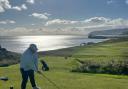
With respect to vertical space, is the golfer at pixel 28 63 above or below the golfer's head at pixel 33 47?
below

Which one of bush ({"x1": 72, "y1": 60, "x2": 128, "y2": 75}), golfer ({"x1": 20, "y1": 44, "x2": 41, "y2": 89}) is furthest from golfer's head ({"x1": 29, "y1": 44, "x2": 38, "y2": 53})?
bush ({"x1": 72, "y1": 60, "x2": 128, "y2": 75})

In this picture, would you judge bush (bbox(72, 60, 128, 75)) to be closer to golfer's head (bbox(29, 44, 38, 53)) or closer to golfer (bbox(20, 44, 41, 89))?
golfer (bbox(20, 44, 41, 89))

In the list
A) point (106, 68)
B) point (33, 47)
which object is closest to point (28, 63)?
point (33, 47)

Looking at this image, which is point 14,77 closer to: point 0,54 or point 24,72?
point 24,72

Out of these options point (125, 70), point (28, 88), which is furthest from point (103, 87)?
point (125, 70)

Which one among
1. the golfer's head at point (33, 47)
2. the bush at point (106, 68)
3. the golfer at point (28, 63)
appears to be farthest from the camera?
the bush at point (106, 68)

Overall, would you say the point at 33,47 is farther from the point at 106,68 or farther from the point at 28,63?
the point at 106,68

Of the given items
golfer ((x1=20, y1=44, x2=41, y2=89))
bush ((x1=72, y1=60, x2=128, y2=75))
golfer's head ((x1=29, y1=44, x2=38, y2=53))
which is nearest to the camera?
golfer's head ((x1=29, y1=44, x2=38, y2=53))

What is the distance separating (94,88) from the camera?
2223 cm

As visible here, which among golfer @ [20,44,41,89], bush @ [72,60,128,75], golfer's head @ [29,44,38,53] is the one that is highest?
golfer's head @ [29,44,38,53]

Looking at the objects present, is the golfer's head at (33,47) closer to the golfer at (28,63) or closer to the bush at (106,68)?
the golfer at (28,63)

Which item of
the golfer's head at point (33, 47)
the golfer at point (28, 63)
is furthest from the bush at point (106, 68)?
the golfer's head at point (33, 47)

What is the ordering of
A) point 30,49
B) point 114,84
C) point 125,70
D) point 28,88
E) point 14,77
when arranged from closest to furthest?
point 30,49 → point 28,88 → point 114,84 → point 14,77 → point 125,70

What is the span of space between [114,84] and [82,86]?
2672 millimetres
